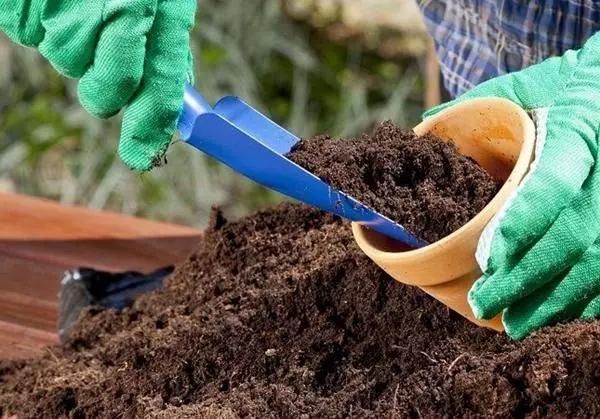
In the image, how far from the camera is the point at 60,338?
4.17 ft

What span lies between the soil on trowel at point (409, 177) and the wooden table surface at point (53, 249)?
1.90 feet

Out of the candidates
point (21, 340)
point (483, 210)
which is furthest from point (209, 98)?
point (483, 210)

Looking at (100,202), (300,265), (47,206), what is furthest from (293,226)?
(100,202)

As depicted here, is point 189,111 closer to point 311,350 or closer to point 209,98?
point 311,350

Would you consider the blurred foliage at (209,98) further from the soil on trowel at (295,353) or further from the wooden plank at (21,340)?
the soil on trowel at (295,353)

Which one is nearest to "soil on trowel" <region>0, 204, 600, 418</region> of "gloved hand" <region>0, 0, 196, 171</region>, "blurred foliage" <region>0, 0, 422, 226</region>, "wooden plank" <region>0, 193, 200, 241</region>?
"gloved hand" <region>0, 0, 196, 171</region>

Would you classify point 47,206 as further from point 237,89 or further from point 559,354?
point 237,89

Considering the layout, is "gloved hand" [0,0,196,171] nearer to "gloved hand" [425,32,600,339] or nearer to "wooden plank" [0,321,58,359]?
"gloved hand" [425,32,600,339]

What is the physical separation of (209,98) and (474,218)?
2.20 meters

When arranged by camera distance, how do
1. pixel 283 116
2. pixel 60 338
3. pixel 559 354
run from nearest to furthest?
pixel 559 354 → pixel 60 338 → pixel 283 116

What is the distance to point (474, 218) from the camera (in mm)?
847

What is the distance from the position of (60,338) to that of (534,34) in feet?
2.49

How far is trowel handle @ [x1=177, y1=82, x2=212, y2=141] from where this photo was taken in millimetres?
883

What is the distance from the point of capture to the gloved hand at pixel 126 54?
877mm
